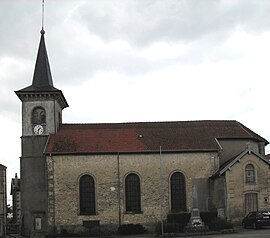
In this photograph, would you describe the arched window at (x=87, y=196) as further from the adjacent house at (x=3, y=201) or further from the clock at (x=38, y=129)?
the adjacent house at (x=3, y=201)

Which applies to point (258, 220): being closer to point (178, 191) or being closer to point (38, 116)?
point (178, 191)

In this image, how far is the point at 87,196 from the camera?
4844 cm

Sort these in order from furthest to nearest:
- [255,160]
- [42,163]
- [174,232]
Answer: [42,163], [255,160], [174,232]

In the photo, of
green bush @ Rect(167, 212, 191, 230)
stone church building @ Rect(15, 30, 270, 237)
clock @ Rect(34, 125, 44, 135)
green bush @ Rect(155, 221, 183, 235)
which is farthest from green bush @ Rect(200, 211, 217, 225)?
clock @ Rect(34, 125, 44, 135)

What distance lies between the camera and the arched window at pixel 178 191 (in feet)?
160

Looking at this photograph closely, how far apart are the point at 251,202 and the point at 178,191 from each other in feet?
22.2

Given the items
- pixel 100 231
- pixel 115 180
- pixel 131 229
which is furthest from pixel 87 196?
pixel 131 229

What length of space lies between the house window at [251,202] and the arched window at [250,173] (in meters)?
1.23

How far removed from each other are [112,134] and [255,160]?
552 inches

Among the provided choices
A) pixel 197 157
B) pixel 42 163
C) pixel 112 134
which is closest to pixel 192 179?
pixel 197 157

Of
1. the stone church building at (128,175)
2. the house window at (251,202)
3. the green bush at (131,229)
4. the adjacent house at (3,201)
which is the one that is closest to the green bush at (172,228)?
the green bush at (131,229)

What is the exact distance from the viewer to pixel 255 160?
153ft

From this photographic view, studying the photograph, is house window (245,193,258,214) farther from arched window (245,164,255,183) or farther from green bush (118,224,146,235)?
green bush (118,224,146,235)

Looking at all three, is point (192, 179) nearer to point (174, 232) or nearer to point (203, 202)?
point (203, 202)
